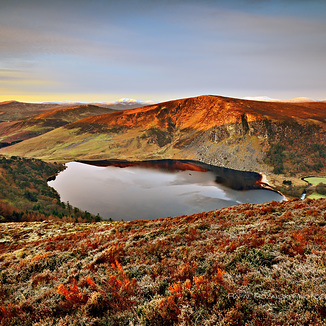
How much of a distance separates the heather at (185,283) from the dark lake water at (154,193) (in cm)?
4369

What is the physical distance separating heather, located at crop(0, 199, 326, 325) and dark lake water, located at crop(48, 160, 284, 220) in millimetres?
43691

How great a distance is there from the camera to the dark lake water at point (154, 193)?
5718 cm

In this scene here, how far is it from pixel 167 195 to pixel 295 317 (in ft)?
214

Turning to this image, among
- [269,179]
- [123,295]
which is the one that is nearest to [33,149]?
[269,179]

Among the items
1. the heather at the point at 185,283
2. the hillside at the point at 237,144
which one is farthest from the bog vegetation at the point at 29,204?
the hillside at the point at 237,144

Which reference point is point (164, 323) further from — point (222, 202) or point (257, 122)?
point (257, 122)

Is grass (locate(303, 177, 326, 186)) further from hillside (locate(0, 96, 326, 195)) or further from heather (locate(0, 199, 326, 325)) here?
heather (locate(0, 199, 326, 325))

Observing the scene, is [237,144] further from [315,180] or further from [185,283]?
[185,283]

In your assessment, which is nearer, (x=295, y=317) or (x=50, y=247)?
(x=295, y=317)

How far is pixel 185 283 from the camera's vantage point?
225 inches

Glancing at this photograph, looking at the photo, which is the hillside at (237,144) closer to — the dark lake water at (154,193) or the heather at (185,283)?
the dark lake water at (154,193)

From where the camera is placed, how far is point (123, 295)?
19.6 feet

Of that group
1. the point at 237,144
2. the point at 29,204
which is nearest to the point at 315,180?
the point at 237,144

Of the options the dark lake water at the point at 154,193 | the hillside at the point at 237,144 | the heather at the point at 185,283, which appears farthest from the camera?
the hillside at the point at 237,144
